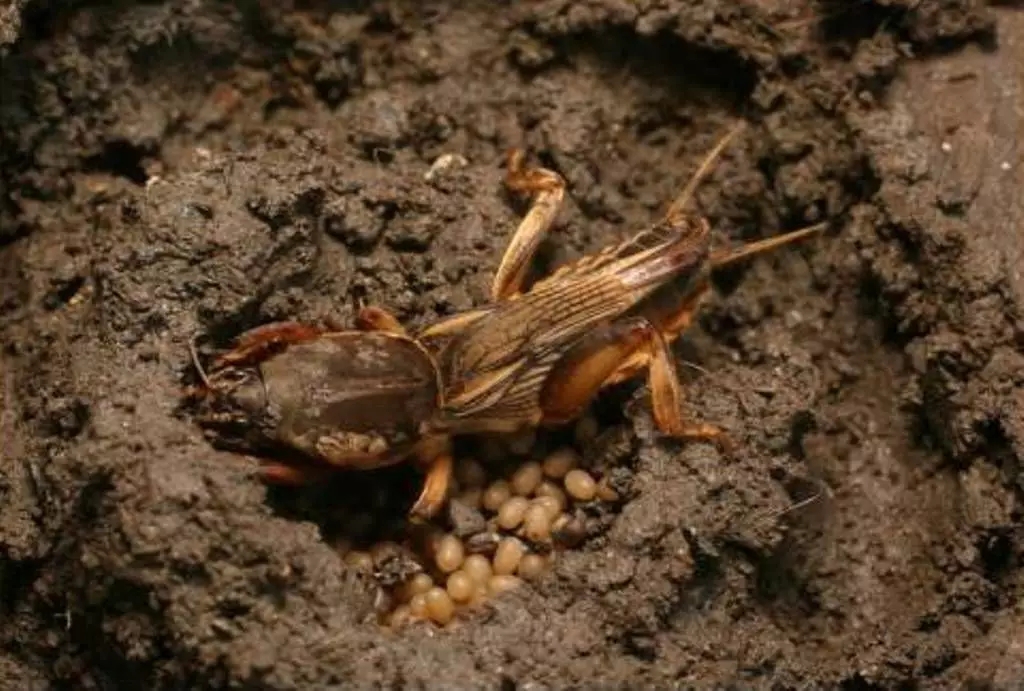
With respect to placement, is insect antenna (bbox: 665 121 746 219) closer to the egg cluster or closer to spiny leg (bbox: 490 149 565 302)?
spiny leg (bbox: 490 149 565 302)

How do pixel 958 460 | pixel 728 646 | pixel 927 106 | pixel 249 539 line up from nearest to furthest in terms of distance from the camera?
pixel 249 539 < pixel 728 646 < pixel 958 460 < pixel 927 106

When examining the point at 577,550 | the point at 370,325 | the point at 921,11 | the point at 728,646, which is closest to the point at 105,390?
the point at 370,325

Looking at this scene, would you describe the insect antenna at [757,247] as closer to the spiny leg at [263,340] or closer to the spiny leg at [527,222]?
the spiny leg at [527,222]

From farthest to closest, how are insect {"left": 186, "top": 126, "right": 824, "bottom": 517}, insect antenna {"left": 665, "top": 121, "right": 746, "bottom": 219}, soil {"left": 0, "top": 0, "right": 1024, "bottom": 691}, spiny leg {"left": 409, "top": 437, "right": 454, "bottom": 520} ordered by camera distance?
insect antenna {"left": 665, "top": 121, "right": 746, "bottom": 219}
spiny leg {"left": 409, "top": 437, "right": 454, "bottom": 520}
insect {"left": 186, "top": 126, "right": 824, "bottom": 517}
soil {"left": 0, "top": 0, "right": 1024, "bottom": 691}

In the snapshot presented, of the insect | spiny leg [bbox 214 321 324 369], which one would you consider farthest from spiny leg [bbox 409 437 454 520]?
spiny leg [bbox 214 321 324 369]

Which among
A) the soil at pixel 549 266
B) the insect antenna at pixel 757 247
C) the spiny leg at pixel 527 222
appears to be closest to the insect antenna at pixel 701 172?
the soil at pixel 549 266

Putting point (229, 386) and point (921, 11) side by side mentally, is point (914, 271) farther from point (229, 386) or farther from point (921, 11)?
point (229, 386)

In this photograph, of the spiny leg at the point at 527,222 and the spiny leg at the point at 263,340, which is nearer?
the spiny leg at the point at 263,340
